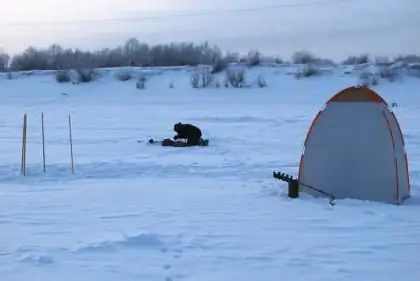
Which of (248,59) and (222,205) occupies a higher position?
(248,59)

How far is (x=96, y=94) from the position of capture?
174 feet

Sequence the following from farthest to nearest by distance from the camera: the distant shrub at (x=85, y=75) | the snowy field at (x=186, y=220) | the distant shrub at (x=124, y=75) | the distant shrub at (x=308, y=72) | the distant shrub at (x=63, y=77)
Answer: the distant shrub at (x=85, y=75)
the distant shrub at (x=63, y=77)
the distant shrub at (x=124, y=75)
the distant shrub at (x=308, y=72)
the snowy field at (x=186, y=220)

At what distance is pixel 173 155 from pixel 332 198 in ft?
23.3

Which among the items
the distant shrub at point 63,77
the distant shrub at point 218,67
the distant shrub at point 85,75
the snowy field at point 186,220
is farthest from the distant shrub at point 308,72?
the snowy field at point 186,220

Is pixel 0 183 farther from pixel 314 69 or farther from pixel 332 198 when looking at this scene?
pixel 314 69

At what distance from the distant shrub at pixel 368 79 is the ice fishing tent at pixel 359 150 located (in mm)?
41919

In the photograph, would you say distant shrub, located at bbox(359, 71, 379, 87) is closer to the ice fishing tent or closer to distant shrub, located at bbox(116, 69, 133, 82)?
distant shrub, located at bbox(116, 69, 133, 82)

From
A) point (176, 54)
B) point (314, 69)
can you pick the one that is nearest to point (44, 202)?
point (314, 69)

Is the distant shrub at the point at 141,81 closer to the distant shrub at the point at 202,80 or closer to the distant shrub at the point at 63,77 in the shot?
the distant shrub at the point at 202,80

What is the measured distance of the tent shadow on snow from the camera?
398 inches

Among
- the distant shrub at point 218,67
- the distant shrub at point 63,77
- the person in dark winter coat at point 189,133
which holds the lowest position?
the person in dark winter coat at point 189,133

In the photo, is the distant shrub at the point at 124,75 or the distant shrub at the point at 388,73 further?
the distant shrub at the point at 124,75

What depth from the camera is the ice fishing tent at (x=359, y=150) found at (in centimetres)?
1010

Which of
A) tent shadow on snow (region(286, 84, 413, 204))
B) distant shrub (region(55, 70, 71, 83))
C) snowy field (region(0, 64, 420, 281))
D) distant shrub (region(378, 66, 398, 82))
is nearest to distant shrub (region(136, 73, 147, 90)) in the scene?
distant shrub (region(55, 70, 71, 83))
